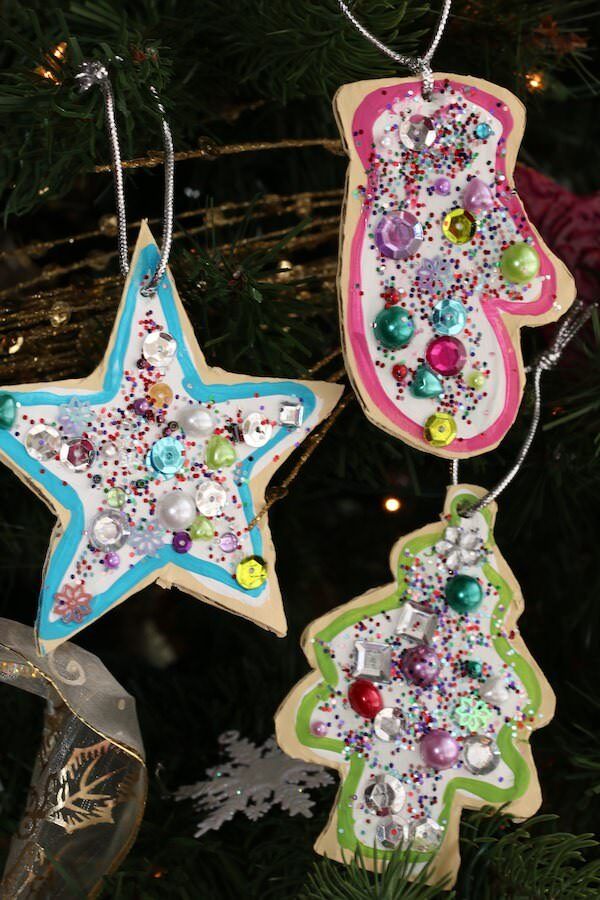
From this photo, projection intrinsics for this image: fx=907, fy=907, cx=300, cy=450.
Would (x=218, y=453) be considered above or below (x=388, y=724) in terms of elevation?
above

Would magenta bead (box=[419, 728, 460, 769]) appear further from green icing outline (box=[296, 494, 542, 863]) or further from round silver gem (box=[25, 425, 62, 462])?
round silver gem (box=[25, 425, 62, 462])

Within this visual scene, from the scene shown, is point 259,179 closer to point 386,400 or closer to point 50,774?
point 386,400

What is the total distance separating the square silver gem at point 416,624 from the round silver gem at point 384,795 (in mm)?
75

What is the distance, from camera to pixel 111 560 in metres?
0.46

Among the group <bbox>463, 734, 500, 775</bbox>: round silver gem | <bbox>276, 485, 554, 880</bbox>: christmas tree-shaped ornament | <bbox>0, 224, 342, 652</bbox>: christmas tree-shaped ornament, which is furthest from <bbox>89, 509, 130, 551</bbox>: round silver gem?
<bbox>463, 734, 500, 775</bbox>: round silver gem

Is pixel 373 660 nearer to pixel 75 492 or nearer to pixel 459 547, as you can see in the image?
pixel 459 547

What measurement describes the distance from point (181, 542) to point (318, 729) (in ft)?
0.41

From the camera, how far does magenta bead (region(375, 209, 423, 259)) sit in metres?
0.48

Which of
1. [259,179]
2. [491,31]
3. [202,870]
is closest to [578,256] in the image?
[491,31]

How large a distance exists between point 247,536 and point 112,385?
0.35 feet

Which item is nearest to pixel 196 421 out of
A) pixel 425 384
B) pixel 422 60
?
pixel 425 384

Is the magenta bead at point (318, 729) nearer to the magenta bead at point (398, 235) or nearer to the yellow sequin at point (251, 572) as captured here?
the yellow sequin at point (251, 572)

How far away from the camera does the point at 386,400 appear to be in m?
0.48

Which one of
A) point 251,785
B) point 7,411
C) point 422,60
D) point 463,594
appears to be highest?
point 422,60
